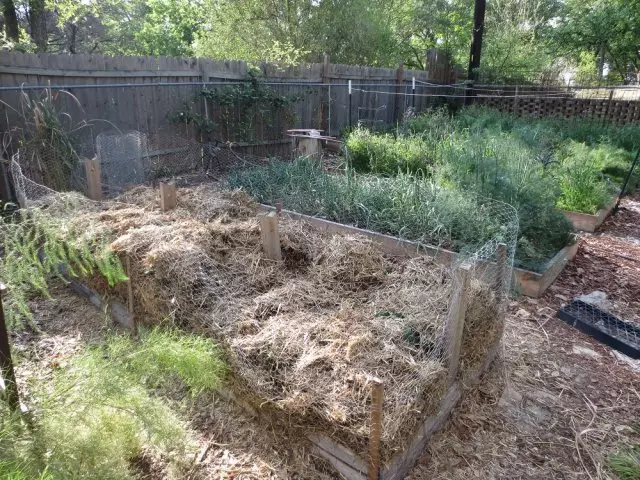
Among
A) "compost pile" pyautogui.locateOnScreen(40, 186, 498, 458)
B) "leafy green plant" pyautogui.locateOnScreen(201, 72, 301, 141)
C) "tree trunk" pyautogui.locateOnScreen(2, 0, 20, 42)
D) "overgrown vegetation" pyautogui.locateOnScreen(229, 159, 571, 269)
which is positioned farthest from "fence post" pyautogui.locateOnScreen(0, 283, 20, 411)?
"tree trunk" pyautogui.locateOnScreen(2, 0, 20, 42)

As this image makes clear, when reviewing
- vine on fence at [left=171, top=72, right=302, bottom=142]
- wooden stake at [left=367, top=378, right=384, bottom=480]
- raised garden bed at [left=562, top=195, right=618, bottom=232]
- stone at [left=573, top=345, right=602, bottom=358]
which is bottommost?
stone at [left=573, top=345, right=602, bottom=358]

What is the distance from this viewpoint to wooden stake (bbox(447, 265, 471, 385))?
Answer: 6.84 ft

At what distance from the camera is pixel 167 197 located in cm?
370

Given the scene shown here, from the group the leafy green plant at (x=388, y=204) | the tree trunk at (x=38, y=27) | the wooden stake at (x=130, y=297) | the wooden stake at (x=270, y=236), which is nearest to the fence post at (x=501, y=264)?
the leafy green plant at (x=388, y=204)

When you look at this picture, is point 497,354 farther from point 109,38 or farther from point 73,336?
point 109,38

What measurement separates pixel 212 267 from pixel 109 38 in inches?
883

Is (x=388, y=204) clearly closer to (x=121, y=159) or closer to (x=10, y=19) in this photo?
(x=121, y=159)

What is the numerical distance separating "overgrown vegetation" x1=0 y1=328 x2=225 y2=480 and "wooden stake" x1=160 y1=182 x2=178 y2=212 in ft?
5.08

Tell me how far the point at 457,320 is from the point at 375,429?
0.72m

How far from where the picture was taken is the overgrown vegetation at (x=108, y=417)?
150 centimetres

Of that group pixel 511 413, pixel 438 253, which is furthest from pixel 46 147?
pixel 511 413

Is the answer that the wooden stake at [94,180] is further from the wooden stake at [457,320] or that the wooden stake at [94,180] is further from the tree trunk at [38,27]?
the tree trunk at [38,27]

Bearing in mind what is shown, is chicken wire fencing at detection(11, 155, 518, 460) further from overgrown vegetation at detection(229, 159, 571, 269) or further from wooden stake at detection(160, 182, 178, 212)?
overgrown vegetation at detection(229, 159, 571, 269)

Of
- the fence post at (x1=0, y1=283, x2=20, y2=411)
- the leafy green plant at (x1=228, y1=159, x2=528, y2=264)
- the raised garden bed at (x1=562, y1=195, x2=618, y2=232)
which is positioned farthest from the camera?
the raised garden bed at (x1=562, y1=195, x2=618, y2=232)
